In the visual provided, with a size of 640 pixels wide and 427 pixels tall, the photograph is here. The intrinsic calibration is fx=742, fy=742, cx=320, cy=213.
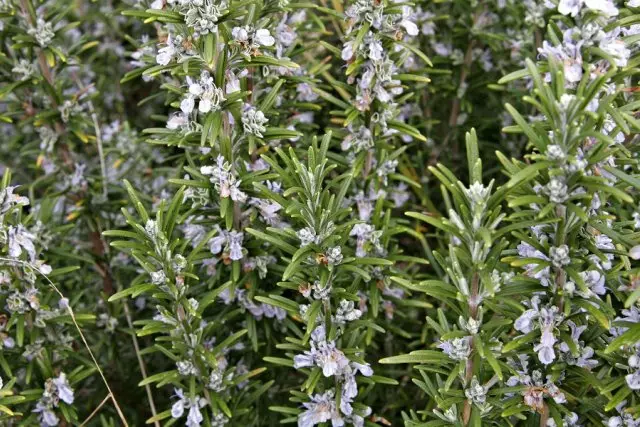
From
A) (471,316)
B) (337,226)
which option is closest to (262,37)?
(337,226)

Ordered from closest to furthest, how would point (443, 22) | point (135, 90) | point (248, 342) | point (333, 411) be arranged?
point (333, 411)
point (248, 342)
point (443, 22)
point (135, 90)

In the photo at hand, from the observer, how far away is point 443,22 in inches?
131

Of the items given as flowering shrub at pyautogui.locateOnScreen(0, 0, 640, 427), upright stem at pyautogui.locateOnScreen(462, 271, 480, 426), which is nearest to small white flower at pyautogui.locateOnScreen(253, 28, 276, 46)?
flowering shrub at pyautogui.locateOnScreen(0, 0, 640, 427)

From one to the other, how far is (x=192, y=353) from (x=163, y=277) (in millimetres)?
325

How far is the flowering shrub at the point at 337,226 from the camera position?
186 cm

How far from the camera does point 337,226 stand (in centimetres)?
215

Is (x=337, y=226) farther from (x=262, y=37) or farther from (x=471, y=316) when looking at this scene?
(x=262, y=37)

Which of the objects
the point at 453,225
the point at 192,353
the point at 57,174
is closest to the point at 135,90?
the point at 57,174

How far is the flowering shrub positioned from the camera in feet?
6.10

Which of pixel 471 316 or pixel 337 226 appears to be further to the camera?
pixel 337 226

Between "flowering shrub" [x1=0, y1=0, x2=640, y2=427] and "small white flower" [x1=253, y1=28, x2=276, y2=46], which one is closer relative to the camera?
"flowering shrub" [x1=0, y1=0, x2=640, y2=427]

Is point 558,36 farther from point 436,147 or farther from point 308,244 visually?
point 436,147

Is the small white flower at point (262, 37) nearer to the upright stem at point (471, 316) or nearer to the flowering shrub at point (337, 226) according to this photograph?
the flowering shrub at point (337, 226)

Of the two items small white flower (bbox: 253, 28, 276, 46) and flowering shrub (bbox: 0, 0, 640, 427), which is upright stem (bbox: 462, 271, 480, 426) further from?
small white flower (bbox: 253, 28, 276, 46)
